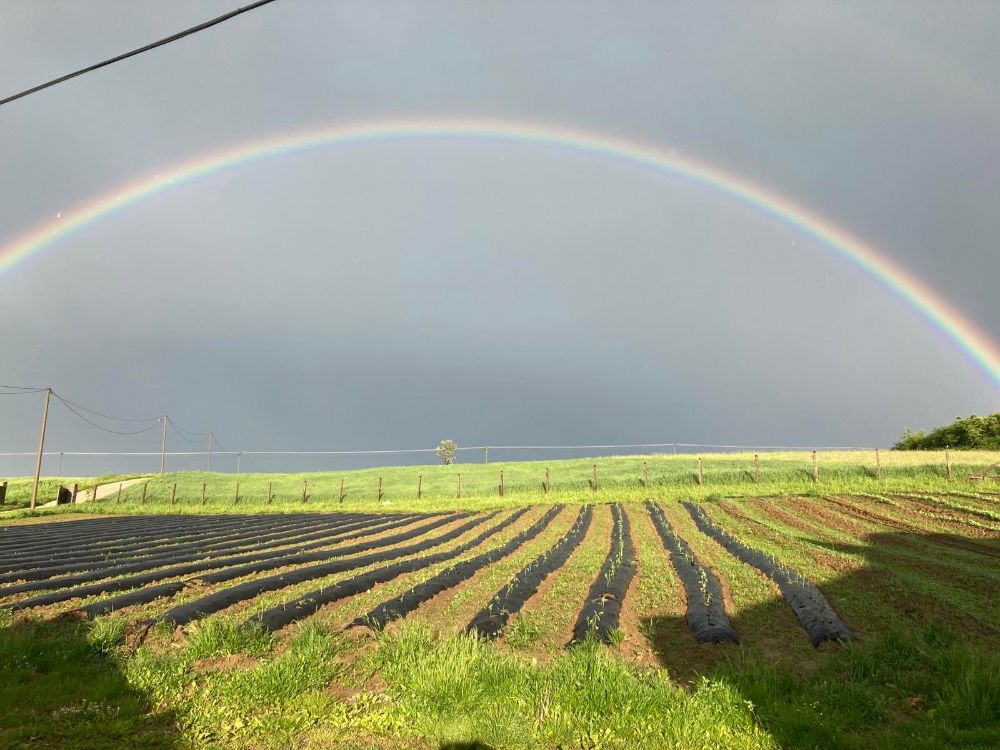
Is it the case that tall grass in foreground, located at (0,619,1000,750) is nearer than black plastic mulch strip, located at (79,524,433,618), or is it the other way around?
tall grass in foreground, located at (0,619,1000,750)

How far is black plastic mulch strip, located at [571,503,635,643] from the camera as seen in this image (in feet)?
26.3

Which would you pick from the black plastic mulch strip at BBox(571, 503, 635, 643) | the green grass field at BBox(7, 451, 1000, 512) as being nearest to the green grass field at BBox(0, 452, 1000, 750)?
the black plastic mulch strip at BBox(571, 503, 635, 643)

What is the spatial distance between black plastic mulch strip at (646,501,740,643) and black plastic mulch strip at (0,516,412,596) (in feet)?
35.2

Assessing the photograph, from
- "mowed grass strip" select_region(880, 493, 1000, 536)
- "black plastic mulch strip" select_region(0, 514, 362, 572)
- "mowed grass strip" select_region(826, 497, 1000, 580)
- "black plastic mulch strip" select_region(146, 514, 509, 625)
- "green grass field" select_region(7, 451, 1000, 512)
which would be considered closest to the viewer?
"black plastic mulch strip" select_region(146, 514, 509, 625)

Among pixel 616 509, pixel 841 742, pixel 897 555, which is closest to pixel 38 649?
pixel 841 742

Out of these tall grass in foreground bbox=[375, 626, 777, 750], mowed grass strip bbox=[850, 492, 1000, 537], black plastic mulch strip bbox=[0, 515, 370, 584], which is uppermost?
mowed grass strip bbox=[850, 492, 1000, 537]

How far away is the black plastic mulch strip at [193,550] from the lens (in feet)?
43.2

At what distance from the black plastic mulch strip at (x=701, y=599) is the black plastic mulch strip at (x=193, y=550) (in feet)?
40.7

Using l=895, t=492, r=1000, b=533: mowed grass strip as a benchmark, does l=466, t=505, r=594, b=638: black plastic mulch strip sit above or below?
below

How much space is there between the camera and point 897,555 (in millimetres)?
14008

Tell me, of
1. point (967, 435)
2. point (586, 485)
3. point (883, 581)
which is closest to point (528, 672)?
point (883, 581)

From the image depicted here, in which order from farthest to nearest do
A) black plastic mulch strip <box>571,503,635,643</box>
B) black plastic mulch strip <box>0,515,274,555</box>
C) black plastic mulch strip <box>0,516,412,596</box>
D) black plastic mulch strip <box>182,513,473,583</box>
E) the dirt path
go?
1. the dirt path
2. black plastic mulch strip <box>0,515,274,555</box>
3. black plastic mulch strip <box>182,513,473,583</box>
4. black plastic mulch strip <box>0,516,412,596</box>
5. black plastic mulch strip <box>571,503,635,643</box>

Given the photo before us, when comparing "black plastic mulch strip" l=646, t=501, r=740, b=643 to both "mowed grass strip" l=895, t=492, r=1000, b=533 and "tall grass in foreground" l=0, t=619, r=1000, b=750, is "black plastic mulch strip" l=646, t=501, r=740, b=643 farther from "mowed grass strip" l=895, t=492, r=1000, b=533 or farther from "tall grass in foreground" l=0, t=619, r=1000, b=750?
"mowed grass strip" l=895, t=492, r=1000, b=533

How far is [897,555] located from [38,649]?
17.5 metres
